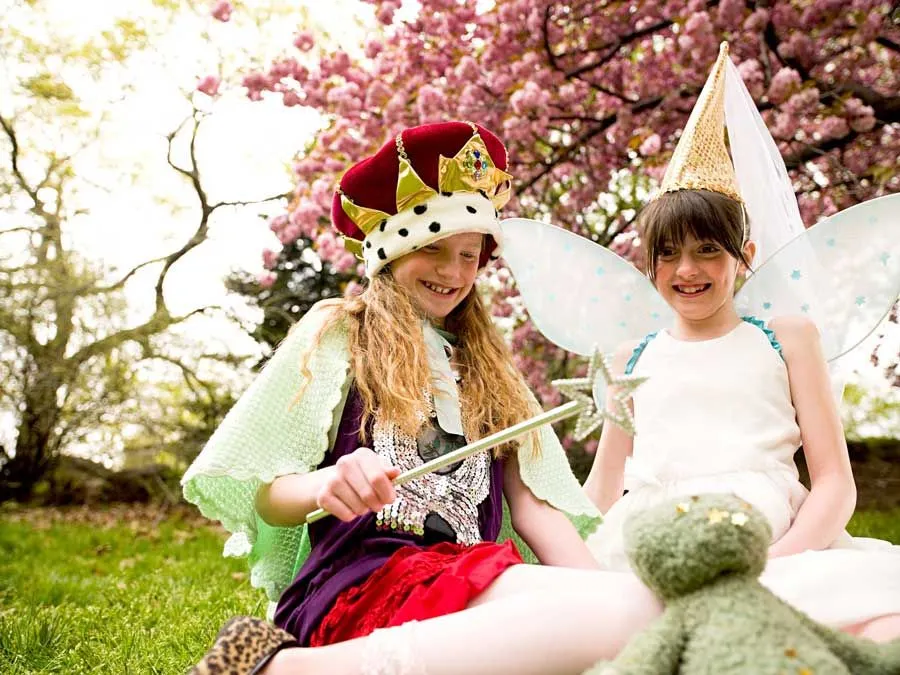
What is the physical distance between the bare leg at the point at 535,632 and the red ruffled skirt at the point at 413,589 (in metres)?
0.08

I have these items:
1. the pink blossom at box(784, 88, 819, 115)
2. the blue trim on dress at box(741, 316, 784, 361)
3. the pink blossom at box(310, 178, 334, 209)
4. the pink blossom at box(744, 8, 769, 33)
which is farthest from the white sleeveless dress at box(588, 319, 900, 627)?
A: the pink blossom at box(310, 178, 334, 209)

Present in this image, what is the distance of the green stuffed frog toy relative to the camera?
89 centimetres

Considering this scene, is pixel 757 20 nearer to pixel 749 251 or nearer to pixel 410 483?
pixel 749 251

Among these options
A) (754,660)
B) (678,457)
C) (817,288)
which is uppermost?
(817,288)

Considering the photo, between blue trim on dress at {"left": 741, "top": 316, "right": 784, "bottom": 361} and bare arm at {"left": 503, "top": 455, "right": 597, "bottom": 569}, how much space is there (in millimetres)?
529

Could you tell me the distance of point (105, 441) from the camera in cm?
684

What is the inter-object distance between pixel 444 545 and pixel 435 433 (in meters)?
0.24

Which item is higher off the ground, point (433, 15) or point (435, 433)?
point (433, 15)

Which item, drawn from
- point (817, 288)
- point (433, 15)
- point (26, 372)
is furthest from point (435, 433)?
point (26, 372)

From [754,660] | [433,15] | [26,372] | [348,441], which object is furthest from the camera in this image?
[26,372]

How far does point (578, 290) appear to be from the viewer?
211cm

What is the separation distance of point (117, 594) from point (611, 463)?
1.96 m

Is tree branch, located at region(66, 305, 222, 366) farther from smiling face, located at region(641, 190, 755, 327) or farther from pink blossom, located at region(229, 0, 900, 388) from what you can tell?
smiling face, located at region(641, 190, 755, 327)

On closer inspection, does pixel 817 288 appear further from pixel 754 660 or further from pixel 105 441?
pixel 105 441
